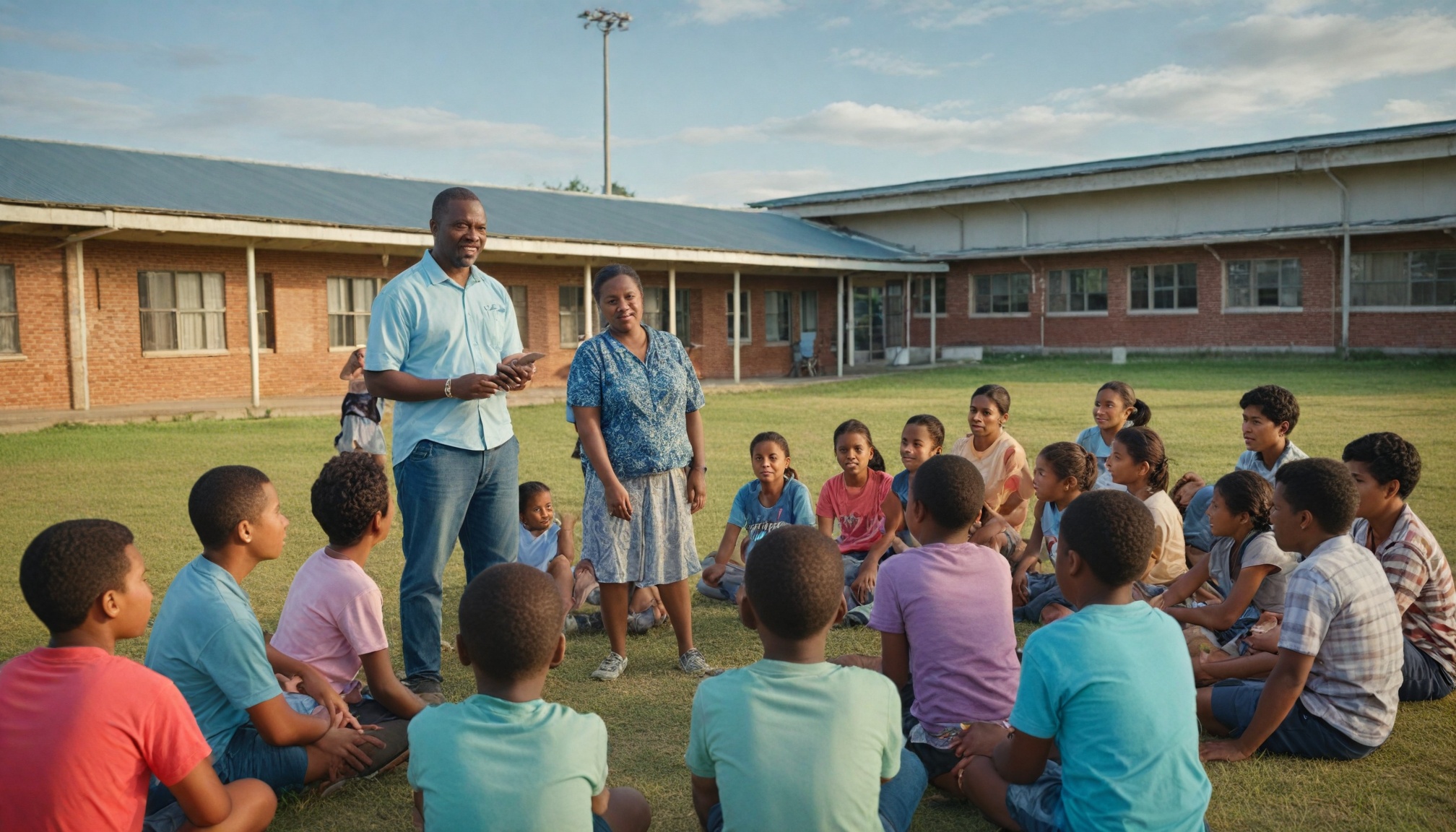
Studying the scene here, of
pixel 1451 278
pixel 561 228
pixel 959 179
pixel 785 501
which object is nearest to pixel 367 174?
pixel 561 228

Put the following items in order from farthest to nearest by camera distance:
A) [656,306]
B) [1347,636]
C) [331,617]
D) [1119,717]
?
[656,306]
[331,617]
[1347,636]
[1119,717]

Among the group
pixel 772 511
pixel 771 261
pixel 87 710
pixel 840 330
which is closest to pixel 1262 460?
pixel 772 511

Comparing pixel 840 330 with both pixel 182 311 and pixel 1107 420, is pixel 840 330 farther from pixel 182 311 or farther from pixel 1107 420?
pixel 1107 420

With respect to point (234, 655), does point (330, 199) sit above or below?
above

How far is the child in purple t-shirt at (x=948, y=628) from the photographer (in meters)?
3.03

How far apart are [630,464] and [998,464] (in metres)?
2.57

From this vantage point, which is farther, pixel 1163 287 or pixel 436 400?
pixel 1163 287

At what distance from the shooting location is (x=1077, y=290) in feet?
94.4

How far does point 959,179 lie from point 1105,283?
5338 millimetres

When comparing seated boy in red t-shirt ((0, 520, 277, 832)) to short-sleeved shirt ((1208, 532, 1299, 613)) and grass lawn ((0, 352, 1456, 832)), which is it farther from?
short-sleeved shirt ((1208, 532, 1299, 613))

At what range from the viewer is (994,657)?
303 centimetres

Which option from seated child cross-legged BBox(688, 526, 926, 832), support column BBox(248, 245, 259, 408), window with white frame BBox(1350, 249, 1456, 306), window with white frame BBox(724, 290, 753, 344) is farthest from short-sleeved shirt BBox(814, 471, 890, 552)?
window with white frame BBox(1350, 249, 1456, 306)

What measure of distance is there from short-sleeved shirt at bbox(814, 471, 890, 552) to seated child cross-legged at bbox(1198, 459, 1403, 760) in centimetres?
234

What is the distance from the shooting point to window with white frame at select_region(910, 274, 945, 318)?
31781 millimetres
